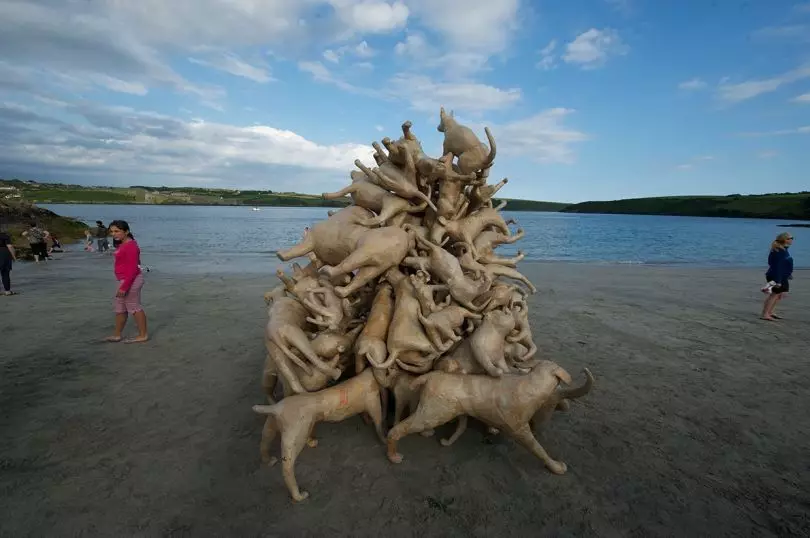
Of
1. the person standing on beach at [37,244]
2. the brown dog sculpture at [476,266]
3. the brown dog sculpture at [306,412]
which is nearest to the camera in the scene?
the brown dog sculpture at [306,412]

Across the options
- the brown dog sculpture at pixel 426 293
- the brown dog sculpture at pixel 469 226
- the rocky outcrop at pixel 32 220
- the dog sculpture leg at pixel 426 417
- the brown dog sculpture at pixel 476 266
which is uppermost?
the brown dog sculpture at pixel 469 226

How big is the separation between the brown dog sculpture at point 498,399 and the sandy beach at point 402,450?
39 cm

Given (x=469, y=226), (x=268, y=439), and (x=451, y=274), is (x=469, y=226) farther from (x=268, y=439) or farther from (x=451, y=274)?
(x=268, y=439)

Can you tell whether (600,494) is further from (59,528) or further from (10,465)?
(10,465)

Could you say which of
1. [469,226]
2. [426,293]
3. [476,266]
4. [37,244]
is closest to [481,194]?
[469,226]

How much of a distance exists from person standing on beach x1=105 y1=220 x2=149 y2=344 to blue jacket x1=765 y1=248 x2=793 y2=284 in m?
12.2

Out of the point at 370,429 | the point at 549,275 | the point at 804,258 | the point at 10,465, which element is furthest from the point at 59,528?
the point at 804,258

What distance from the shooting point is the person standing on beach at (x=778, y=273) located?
883 cm

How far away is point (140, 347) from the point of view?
6.88 metres

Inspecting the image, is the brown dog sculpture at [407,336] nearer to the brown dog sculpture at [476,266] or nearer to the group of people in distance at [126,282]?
the brown dog sculpture at [476,266]

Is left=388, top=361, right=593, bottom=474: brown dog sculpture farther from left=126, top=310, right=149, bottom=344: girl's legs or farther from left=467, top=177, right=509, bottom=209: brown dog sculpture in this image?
left=126, top=310, right=149, bottom=344: girl's legs

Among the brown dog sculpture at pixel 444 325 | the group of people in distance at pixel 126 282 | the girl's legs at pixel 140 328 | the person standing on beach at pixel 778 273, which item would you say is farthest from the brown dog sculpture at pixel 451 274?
the person standing on beach at pixel 778 273

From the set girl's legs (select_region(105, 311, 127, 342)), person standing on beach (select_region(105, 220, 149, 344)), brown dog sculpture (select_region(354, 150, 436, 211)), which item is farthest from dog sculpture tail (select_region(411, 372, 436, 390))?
girl's legs (select_region(105, 311, 127, 342))

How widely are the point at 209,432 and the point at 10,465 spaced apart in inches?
60.9
